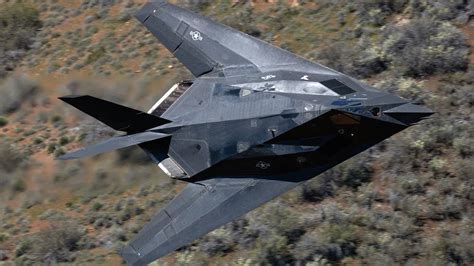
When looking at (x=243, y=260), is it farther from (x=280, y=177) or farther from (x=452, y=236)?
(x=452, y=236)

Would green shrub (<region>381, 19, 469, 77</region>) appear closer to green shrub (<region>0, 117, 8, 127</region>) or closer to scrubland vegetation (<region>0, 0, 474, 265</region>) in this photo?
scrubland vegetation (<region>0, 0, 474, 265</region>)

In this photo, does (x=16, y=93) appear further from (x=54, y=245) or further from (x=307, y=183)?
(x=307, y=183)

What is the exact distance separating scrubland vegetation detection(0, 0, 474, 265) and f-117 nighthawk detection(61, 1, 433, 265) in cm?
370

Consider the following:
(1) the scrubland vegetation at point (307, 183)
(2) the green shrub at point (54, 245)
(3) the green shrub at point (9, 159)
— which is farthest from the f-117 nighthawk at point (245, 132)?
(3) the green shrub at point (9, 159)

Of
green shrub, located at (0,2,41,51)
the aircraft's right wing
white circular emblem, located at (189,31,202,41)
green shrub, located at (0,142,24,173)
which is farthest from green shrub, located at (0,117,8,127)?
white circular emblem, located at (189,31,202,41)

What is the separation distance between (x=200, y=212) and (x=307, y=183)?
6.49 metres

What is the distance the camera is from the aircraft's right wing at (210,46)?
22469 millimetres

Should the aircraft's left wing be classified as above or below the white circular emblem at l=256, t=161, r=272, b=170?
below

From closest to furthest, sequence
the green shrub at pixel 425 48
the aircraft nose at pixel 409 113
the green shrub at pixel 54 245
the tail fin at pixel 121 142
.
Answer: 1. the aircraft nose at pixel 409 113
2. the tail fin at pixel 121 142
3. the green shrub at pixel 54 245
4. the green shrub at pixel 425 48

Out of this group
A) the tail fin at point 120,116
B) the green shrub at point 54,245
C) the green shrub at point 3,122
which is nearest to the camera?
the tail fin at point 120,116

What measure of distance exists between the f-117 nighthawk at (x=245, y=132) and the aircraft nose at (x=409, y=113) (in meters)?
0.02

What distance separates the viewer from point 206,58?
77.7 feet

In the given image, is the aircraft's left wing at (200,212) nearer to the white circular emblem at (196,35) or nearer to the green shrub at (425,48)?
the white circular emblem at (196,35)

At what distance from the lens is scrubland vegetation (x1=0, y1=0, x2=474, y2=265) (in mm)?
22875
